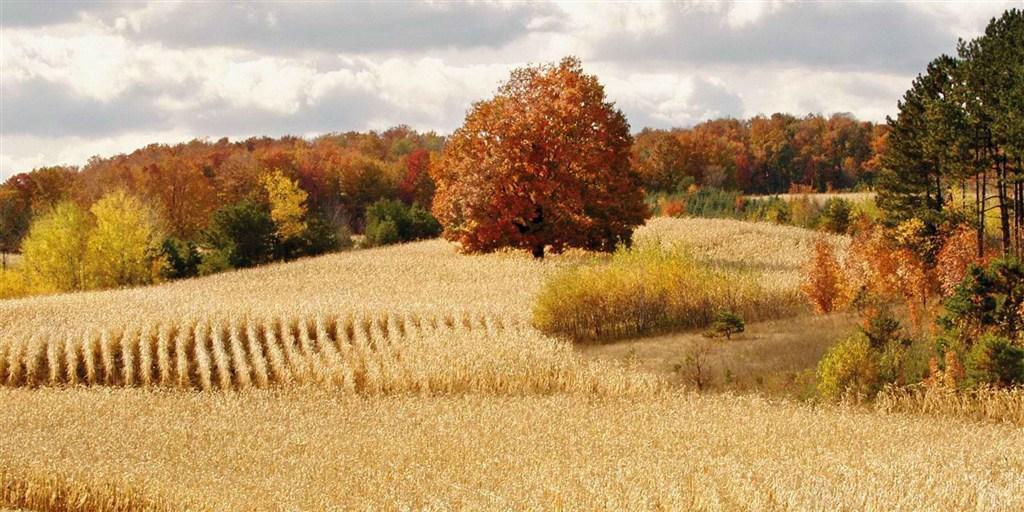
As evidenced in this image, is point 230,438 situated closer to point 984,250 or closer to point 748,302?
point 748,302

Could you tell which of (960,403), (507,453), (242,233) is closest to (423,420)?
(507,453)

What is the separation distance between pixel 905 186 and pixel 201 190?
62841mm

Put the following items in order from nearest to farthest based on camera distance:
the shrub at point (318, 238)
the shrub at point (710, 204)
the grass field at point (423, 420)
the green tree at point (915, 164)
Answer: the grass field at point (423, 420) → the green tree at point (915, 164) → the shrub at point (318, 238) → the shrub at point (710, 204)

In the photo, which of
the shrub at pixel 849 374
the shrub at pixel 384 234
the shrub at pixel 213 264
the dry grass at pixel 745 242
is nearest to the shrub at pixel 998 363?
the shrub at pixel 849 374

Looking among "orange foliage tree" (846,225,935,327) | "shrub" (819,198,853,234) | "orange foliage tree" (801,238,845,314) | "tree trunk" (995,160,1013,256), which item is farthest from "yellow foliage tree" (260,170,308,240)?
"tree trunk" (995,160,1013,256)

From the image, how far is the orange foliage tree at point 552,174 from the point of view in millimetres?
50656

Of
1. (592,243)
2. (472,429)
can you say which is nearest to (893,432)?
(472,429)

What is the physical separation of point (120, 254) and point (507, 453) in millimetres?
46805

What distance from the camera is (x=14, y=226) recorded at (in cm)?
9812

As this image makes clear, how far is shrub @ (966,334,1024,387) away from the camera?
80.5 ft

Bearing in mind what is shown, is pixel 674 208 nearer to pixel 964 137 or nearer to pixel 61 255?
pixel 964 137

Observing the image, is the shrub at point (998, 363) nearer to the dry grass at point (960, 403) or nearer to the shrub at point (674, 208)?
the dry grass at point (960, 403)

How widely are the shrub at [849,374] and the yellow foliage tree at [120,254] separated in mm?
42888

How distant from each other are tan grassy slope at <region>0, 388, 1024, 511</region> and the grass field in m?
0.07
